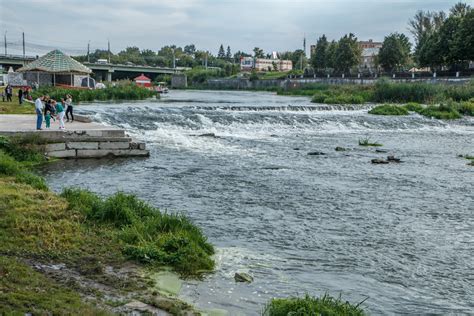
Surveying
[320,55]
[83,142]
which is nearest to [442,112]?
[83,142]

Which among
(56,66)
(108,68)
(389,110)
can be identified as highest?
(108,68)

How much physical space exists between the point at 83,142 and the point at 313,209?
38.1 ft

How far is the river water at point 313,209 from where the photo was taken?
29.7 ft

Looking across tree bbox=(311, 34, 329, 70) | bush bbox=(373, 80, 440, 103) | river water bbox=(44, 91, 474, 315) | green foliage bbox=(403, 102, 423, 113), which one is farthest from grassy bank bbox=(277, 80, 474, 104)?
tree bbox=(311, 34, 329, 70)

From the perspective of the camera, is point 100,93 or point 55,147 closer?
point 55,147

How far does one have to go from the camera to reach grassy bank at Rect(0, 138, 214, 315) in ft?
23.3

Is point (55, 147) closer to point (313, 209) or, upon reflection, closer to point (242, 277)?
point (313, 209)

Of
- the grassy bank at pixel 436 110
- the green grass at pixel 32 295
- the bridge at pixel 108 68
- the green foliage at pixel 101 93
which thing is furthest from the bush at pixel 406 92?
the bridge at pixel 108 68

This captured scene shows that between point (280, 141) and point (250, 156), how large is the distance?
252 inches

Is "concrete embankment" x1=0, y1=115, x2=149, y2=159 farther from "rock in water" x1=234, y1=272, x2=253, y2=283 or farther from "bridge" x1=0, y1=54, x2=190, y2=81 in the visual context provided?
"bridge" x1=0, y1=54, x2=190, y2=81

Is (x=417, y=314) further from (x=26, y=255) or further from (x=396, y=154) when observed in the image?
(x=396, y=154)

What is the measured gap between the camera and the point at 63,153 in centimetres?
2191

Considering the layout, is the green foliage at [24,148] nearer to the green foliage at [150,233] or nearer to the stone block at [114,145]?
the stone block at [114,145]

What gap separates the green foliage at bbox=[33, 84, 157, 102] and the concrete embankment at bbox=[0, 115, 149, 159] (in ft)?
85.3
